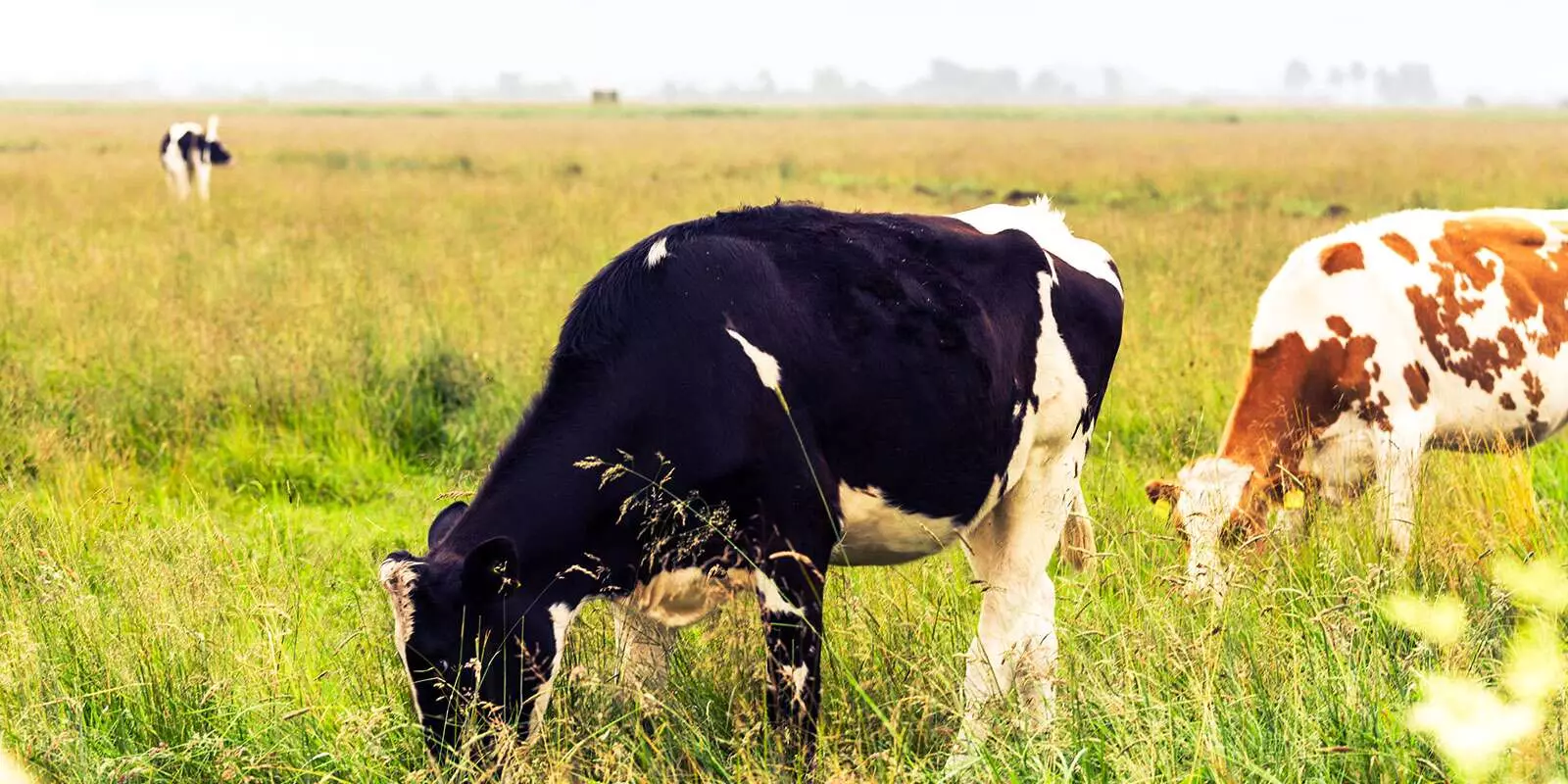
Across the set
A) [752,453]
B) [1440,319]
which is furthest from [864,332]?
[1440,319]

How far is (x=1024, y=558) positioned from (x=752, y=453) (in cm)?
128

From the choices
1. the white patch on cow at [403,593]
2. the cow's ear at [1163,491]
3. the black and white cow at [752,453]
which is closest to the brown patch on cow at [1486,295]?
the cow's ear at [1163,491]

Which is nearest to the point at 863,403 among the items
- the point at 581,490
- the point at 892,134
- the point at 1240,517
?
the point at 581,490

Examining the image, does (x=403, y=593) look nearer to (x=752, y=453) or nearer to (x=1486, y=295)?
(x=752, y=453)

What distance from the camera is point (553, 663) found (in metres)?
3.38

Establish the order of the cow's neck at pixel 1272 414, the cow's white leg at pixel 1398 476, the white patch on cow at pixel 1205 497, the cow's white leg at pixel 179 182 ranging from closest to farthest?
the white patch on cow at pixel 1205 497
the cow's white leg at pixel 1398 476
the cow's neck at pixel 1272 414
the cow's white leg at pixel 179 182

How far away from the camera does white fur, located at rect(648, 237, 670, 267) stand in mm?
3715

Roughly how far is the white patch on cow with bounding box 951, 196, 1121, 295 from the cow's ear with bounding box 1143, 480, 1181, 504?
971mm

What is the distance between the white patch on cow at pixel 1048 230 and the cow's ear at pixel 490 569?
6.50 feet

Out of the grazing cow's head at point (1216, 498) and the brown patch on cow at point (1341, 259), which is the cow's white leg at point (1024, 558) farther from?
the brown patch on cow at point (1341, 259)

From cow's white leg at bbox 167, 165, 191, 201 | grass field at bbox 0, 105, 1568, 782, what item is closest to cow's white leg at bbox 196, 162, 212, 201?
cow's white leg at bbox 167, 165, 191, 201

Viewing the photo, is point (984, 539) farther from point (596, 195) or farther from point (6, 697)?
point (596, 195)

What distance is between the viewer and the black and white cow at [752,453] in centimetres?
333

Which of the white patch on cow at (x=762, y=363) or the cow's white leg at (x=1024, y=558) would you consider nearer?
the white patch on cow at (x=762, y=363)
